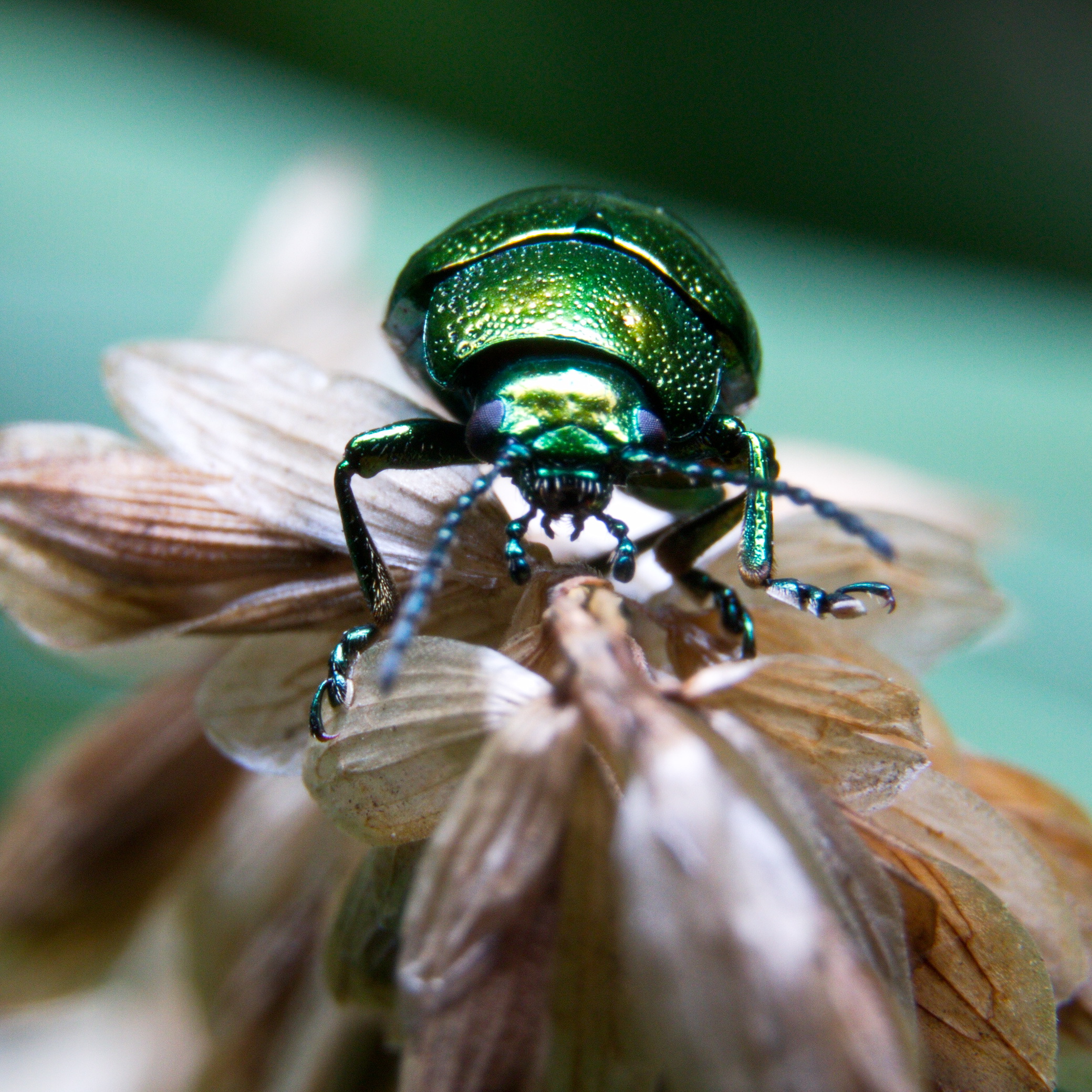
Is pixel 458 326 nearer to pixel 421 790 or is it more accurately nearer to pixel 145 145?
pixel 421 790

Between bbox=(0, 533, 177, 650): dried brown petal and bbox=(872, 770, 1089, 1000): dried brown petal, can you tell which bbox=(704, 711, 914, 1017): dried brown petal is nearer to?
bbox=(872, 770, 1089, 1000): dried brown petal

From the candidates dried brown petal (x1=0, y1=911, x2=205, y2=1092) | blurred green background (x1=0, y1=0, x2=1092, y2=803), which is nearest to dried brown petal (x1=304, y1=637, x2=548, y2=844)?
blurred green background (x1=0, y1=0, x2=1092, y2=803)

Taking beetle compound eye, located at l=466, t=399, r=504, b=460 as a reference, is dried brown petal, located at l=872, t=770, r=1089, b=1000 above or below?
below

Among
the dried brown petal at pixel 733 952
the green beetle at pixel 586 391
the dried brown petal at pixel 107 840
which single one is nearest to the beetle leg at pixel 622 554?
the green beetle at pixel 586 391

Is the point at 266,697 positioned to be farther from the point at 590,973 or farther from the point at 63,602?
the point at 590,973

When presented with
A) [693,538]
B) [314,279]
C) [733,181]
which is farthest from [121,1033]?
[733,181]

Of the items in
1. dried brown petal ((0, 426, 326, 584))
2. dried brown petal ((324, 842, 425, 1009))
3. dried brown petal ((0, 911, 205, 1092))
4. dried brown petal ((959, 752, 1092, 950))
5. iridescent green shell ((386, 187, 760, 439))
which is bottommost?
dried brown petal ((0, 911, 205, 1092))

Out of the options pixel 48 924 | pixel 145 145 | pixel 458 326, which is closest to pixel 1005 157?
pixel 145 145
